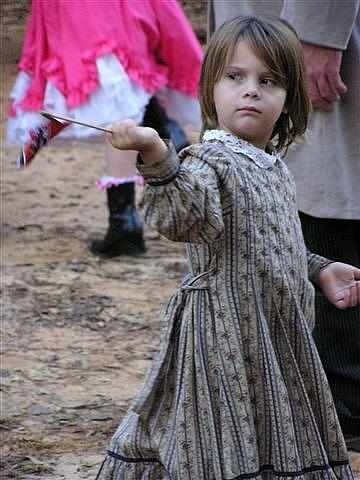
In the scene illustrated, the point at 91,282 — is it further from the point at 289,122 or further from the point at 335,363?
the point at 289,122

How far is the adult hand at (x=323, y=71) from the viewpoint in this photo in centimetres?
276

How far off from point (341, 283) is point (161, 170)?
69 cm

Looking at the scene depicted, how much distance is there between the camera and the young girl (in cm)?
224

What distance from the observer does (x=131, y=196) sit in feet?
17.7

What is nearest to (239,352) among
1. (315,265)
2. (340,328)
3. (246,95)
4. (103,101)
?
(315,265)

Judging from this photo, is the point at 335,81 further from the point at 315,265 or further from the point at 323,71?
the point at 315,265

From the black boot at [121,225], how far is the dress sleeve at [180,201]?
3.26 metres

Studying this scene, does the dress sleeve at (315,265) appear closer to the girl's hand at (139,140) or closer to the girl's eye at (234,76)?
the girl's eye at (234,76)

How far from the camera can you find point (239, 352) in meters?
2.24

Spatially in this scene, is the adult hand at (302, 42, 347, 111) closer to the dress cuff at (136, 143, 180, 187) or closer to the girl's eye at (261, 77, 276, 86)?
the girl's eye at (261, 77, 276, 86)

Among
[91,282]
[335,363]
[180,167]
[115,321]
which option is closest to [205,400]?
[180,167]

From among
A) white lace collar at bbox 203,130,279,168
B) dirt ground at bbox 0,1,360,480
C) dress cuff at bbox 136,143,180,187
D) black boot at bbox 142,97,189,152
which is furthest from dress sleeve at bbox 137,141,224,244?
black boot at bbox 142,97,189,152

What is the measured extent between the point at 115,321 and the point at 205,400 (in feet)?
7.35

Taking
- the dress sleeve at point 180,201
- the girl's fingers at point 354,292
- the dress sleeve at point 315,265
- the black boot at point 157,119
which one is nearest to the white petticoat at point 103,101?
the black boot at point 157,119
